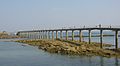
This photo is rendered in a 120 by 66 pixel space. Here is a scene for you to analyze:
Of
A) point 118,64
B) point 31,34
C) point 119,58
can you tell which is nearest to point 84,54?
point 119,58

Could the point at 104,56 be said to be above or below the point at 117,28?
below

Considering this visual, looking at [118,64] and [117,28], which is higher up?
[117,28]

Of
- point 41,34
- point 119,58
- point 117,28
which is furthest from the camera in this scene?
point 41,34

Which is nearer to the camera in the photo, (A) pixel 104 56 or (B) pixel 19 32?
(A) pixel 104 56

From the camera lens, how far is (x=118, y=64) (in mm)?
39844

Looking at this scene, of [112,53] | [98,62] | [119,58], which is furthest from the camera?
[112,53]

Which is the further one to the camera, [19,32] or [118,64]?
[19,32]

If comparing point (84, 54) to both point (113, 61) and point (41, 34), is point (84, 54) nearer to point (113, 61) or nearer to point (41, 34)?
point (113, 61)

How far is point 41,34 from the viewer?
15162cm

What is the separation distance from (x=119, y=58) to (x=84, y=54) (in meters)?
7.98

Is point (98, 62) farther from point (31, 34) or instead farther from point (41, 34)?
point (31, 34)

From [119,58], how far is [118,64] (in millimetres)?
5953

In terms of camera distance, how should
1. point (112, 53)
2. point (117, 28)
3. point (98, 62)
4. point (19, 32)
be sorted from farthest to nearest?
point (19, 32)
point (117, 28)
point (112, 53)
point (98, 62)

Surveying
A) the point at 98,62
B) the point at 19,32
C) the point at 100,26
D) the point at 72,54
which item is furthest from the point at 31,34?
the point at 98,62
